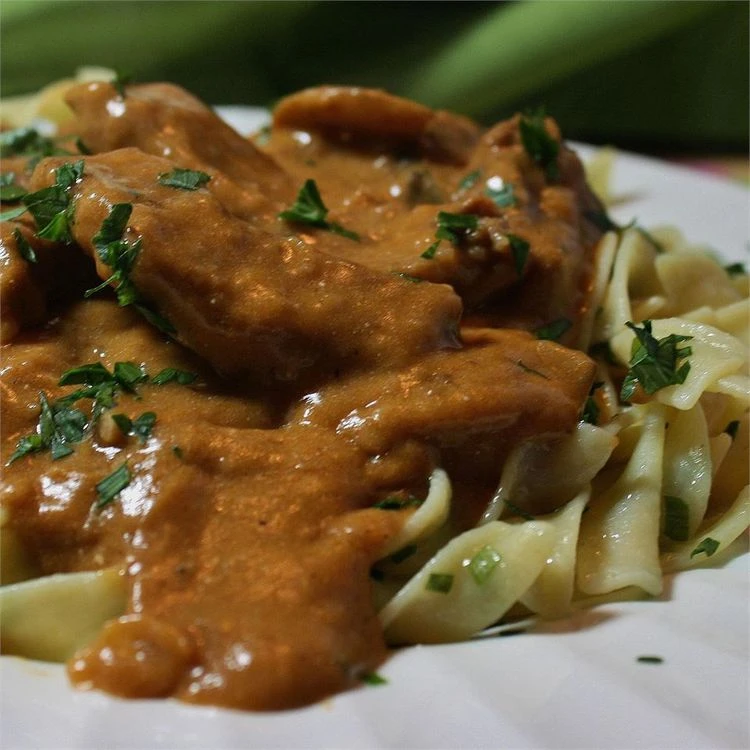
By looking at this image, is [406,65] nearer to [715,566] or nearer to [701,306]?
[701,306]

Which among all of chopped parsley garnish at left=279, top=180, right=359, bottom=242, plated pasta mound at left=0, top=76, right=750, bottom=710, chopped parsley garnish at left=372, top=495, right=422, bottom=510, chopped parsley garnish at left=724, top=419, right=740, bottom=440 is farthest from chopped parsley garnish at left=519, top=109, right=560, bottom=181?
chopped parsley garnish at left=372, top=495, right=422, bottom=510

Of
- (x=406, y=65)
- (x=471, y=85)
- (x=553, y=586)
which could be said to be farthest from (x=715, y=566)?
(x=406, y=65)

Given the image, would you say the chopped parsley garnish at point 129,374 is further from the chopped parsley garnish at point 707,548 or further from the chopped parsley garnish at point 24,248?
the chopped parsley garnish at point 707,548

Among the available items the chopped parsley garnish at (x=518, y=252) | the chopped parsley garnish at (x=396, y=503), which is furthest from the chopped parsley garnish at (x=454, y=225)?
the chopped parsley garnish at (x=396, y=503)

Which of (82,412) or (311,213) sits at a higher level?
(311,213)

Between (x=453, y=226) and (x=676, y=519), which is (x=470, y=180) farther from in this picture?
(x=676, y=519)

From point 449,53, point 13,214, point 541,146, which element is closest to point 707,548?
point 541,146

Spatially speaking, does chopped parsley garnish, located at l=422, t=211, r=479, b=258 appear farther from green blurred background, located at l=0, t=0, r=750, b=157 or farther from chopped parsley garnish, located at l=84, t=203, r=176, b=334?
green blurred background, located at l=0, t=0, r=750, b=157
